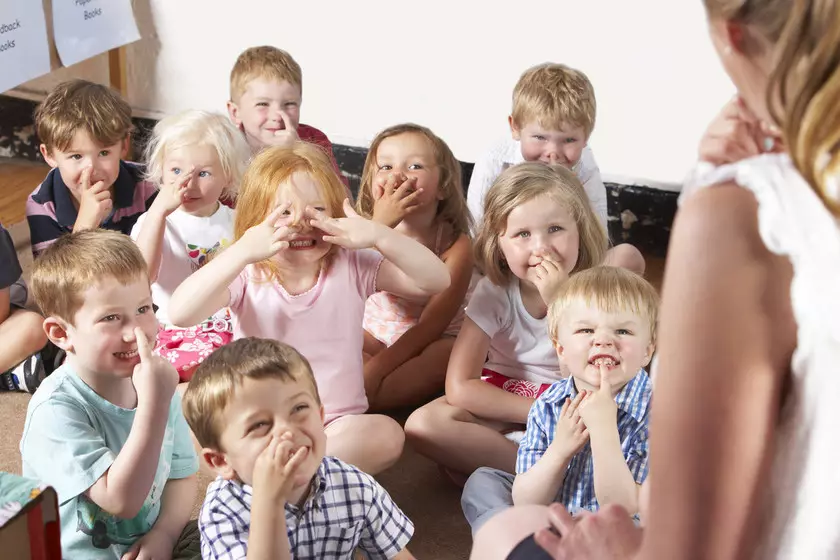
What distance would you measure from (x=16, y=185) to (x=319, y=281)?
5.65 ft

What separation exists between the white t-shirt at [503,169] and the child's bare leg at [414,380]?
39cm

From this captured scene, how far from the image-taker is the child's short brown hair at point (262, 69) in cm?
244

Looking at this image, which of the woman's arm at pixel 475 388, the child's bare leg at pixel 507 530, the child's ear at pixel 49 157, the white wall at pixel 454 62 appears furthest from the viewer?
the white wall at pixel 454 62

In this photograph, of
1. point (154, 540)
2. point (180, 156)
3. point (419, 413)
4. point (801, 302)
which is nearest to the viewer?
point (801, 302)

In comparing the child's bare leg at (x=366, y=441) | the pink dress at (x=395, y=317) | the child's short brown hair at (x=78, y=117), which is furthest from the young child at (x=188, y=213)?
the child's bare leg at (x=366, y=441)

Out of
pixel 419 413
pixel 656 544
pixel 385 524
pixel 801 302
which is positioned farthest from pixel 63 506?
pixel 801 302

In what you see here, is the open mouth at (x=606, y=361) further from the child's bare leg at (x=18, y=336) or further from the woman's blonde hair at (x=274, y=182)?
the child's bare leg at (x=18, y=336)

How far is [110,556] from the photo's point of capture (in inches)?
56.2

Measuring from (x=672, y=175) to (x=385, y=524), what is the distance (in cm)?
178

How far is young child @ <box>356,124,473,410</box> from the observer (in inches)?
80.2

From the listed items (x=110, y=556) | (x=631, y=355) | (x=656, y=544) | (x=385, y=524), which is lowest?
(x=110, y=556)

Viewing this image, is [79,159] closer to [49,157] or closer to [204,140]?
[49,157]

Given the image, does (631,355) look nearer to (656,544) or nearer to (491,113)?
(656,544)

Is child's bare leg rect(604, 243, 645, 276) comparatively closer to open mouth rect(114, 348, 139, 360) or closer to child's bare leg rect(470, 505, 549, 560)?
open mouth rect(114, 348, 139, 360)
